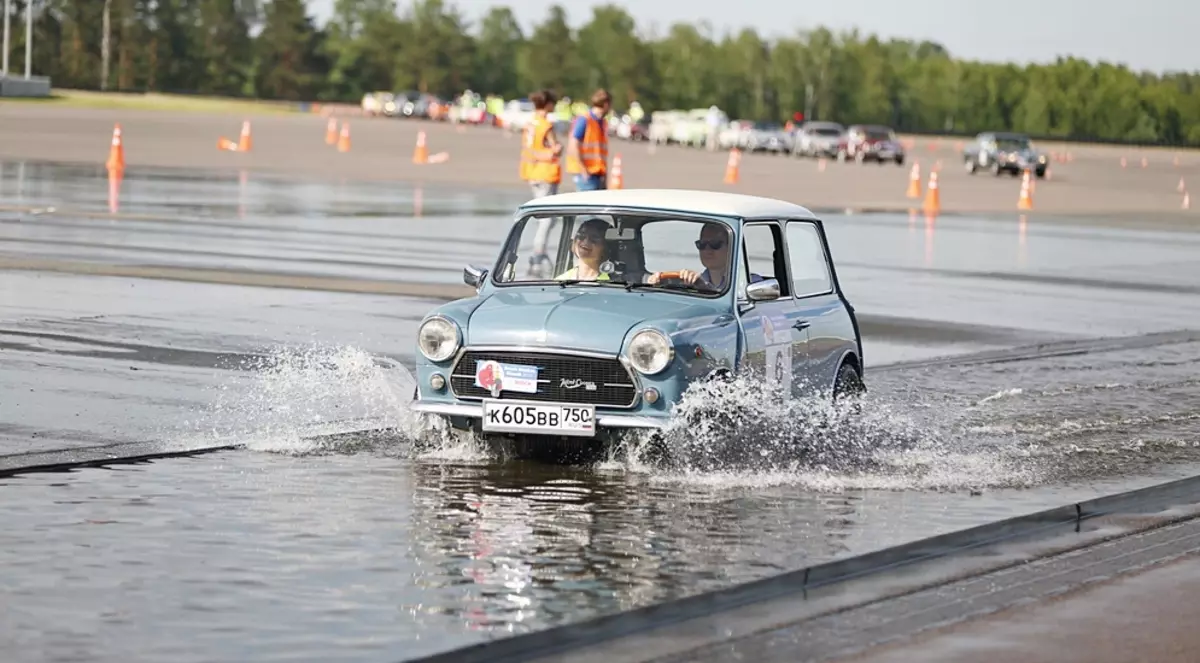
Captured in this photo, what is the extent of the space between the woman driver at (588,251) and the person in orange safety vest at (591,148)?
1180cm

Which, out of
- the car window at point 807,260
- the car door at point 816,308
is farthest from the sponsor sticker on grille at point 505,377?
the car window at point 807,260

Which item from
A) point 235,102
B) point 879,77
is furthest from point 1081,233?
point 879,77

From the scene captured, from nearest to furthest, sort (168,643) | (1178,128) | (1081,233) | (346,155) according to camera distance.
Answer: (168,643) < (1081,233) < (346,155) < (1178,128)

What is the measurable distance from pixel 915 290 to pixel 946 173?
48789mm

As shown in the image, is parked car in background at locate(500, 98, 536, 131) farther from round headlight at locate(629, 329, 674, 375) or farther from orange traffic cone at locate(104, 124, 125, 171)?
round headlight at locate(629, 329, 674, 375)

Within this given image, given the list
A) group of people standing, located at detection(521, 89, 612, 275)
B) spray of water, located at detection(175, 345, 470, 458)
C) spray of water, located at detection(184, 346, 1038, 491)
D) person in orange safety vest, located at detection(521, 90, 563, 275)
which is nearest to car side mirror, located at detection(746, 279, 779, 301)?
spray of water, located at detection(184, 346, 1038, 491)

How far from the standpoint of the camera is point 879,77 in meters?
189

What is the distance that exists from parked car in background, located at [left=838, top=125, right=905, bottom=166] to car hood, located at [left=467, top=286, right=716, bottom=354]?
6898 centimetres

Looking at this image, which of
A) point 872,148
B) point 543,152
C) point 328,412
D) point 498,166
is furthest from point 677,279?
point 872,148

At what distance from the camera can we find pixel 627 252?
11.5 metres

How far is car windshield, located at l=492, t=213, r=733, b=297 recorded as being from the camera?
37.0 feet

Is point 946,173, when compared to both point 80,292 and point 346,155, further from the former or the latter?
point 80,292

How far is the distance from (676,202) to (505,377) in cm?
167

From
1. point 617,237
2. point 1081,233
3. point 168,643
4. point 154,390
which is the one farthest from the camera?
point 1081,233
